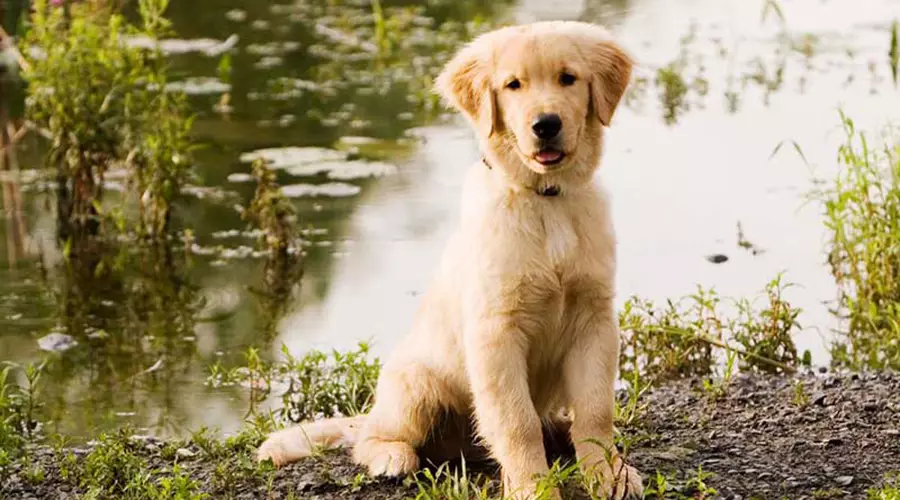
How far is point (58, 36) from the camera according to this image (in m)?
9.02

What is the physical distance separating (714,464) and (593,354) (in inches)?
27.4

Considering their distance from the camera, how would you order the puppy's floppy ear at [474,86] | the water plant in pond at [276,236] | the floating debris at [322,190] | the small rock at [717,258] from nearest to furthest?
the puppy's floppy ear at [474,86], the small rock at [717,258], the water plant in pond at [276,236], the floating debris at [322,190]

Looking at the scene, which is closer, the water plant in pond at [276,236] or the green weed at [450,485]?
the green weed at [450,485]

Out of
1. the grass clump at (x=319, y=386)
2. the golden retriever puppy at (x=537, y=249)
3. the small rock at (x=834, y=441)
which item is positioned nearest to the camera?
the golden retriever puppy at (x=537, y=249)

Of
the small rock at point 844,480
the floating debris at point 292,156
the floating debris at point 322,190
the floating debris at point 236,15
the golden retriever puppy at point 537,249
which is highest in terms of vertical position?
the golden retriever puppy at point 537,249

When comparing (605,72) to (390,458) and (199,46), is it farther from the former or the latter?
(199,46)

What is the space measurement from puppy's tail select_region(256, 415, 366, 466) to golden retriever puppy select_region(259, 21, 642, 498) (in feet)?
2.55

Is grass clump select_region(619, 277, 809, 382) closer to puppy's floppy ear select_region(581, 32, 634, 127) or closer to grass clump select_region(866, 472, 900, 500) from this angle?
grass clump select_region(866, 472, 900, 500)

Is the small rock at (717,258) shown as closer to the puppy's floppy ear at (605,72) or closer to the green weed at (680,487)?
the green weed at (680,487)

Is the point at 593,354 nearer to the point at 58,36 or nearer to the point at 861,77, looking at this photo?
the point at 58,36

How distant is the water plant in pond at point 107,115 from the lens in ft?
28.1

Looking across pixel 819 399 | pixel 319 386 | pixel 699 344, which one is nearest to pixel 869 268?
pixel 699 344

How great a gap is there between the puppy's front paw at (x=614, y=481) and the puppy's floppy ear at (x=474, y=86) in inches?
40.9

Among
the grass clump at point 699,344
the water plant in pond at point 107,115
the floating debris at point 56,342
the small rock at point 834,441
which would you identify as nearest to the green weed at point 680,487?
the small rock at point 834,441
